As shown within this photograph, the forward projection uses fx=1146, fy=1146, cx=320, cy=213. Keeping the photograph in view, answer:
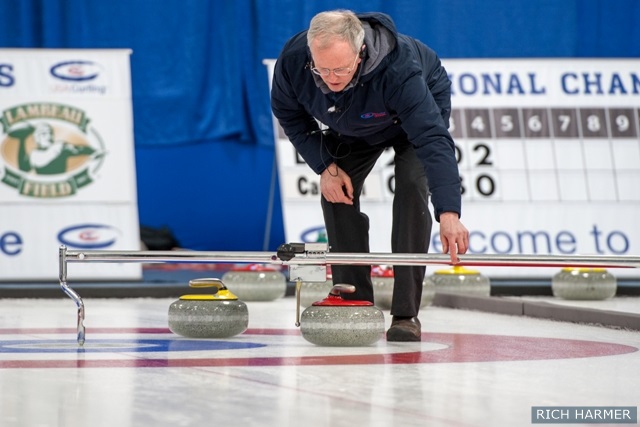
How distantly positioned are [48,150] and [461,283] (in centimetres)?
194

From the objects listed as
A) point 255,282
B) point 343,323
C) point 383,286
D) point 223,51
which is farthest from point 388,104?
point 223,51

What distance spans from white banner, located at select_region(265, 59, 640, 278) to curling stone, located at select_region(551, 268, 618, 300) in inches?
35.6

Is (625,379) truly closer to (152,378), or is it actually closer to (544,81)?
(152,378)

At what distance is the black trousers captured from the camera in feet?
9.43

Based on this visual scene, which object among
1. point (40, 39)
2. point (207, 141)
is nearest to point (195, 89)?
point (207, 141)

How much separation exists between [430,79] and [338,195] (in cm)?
38

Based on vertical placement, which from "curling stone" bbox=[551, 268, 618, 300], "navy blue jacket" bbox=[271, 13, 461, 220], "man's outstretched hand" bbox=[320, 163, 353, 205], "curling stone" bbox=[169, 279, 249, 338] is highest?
"navy blue jacket" bbox=[271, 13, 461, 220]

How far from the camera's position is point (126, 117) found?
520 centimetres

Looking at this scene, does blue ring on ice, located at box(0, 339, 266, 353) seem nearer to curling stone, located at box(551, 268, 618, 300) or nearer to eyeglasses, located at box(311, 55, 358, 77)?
eyeglasses, located at box(311, 55, 358, 77)

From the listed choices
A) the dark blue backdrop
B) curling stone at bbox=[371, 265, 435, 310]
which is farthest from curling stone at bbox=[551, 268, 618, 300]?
the dark blue backdrop

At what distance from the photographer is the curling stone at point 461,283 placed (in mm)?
4531

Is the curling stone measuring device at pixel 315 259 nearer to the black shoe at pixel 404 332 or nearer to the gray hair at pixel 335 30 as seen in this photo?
the black shoe at pixel 404 332

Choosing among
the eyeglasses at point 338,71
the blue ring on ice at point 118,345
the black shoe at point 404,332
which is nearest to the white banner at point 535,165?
the black shoe at point 404,332

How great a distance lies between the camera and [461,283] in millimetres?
4551
